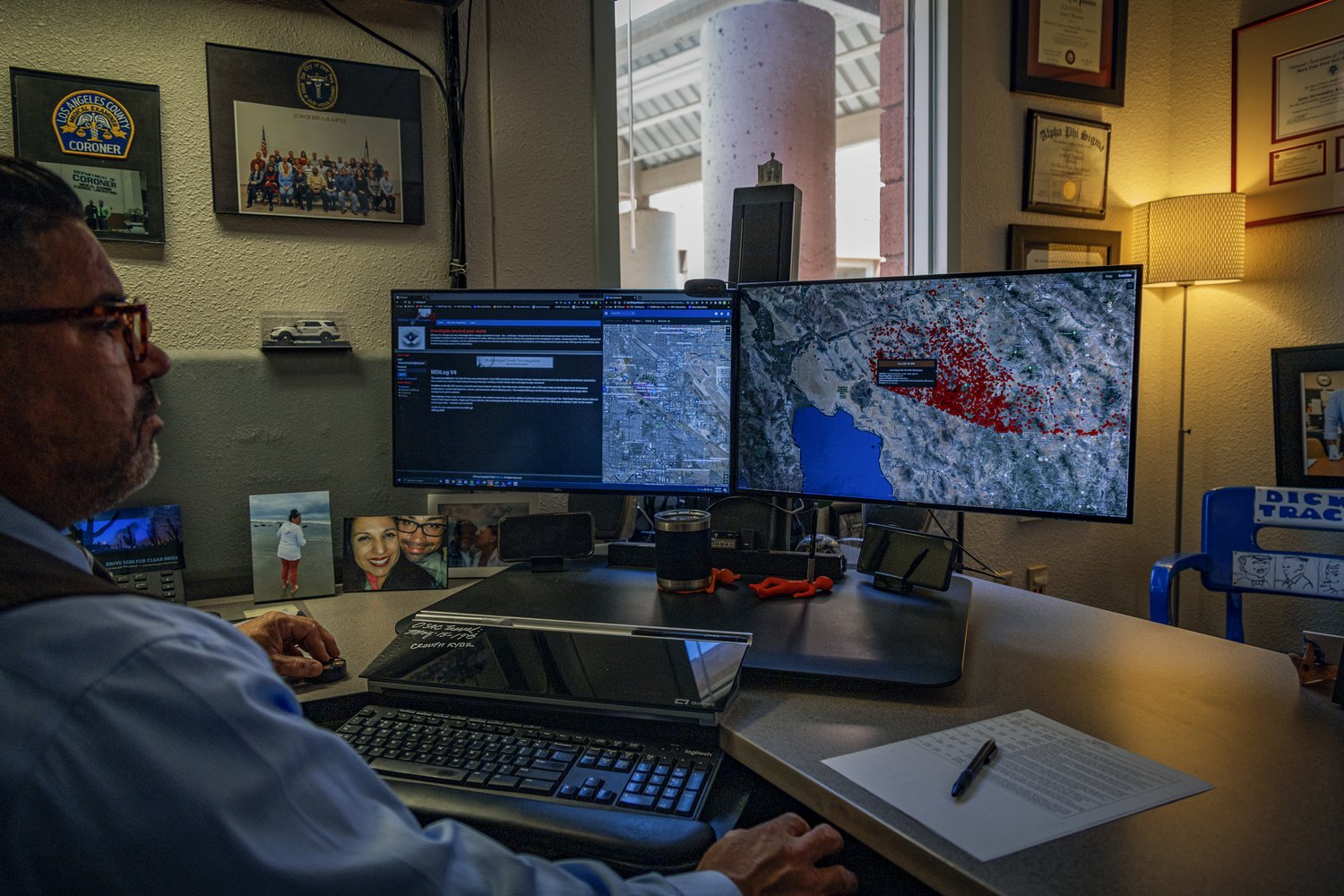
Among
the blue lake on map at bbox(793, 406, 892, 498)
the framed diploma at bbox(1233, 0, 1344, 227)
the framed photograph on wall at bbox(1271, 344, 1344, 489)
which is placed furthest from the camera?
the framed diploma at bbox(1233, 0, 1344, 227)

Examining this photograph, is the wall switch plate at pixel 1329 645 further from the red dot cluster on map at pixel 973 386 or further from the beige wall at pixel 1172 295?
the beige wall at pixel 1172 295

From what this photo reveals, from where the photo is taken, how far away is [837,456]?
124 centimetres

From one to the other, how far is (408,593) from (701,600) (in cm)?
53

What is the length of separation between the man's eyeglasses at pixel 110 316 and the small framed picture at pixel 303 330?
80cm

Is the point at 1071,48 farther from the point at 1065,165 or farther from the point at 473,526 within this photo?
the point at 473,526

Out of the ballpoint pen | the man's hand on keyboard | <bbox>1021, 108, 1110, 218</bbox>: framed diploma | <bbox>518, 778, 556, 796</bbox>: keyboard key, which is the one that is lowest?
the man's hand on keyboard

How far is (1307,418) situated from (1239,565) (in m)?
0.80

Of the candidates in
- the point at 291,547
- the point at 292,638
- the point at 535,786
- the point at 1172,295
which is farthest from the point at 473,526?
the point at 1172,295

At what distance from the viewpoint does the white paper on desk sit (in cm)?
64

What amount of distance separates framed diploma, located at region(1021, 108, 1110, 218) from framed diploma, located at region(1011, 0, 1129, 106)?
82 mm

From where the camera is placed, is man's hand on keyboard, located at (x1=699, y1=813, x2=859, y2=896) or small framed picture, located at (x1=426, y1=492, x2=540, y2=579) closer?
man's hand on keyboard, located at (x1=699, y1=813, x2=859, y2=896)

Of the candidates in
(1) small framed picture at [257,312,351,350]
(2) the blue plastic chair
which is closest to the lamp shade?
(2) the blue plastic chair

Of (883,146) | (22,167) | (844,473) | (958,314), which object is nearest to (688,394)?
(844,473)

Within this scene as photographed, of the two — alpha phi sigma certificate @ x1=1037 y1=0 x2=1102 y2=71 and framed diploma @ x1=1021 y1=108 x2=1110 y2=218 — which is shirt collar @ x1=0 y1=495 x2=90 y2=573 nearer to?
framed diploma @ x1=1021 y1=108 x2=1110 y2=218
